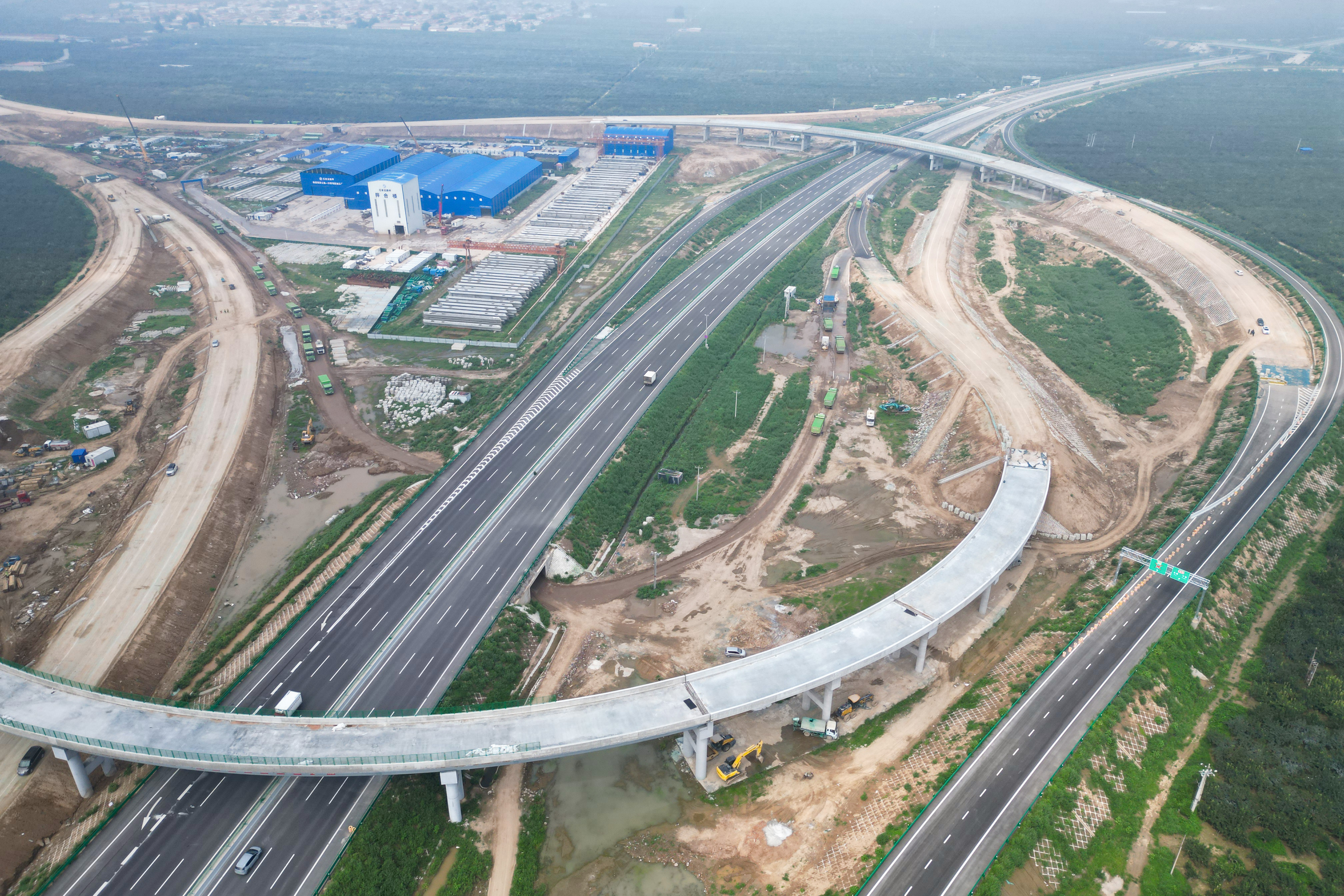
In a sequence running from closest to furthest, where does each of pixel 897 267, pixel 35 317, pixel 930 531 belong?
pixel 930 531, pixel 35 317, pixel 897 267

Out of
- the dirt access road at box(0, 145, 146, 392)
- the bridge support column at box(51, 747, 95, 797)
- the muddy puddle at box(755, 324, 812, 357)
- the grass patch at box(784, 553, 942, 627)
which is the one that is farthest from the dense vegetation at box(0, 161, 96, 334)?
the grass patch at box(784, 553, 942, 627)

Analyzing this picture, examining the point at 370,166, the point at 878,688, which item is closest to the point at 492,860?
the point at 878,688

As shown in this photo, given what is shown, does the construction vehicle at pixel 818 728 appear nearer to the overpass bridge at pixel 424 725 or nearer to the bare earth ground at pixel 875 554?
the bare earth ground at pixel 875 554

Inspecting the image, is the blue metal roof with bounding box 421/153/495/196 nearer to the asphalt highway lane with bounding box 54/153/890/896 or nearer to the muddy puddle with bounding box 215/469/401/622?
the asphalt highway lane with bounding box 54/153/890/896

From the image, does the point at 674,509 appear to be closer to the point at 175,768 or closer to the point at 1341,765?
the point at 175,768

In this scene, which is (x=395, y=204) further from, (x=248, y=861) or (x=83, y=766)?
(x=248, y=861)

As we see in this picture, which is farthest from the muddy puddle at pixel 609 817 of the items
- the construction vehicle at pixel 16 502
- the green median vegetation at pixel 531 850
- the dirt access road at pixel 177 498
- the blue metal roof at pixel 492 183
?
the blue metal roof at pixel 492 183
